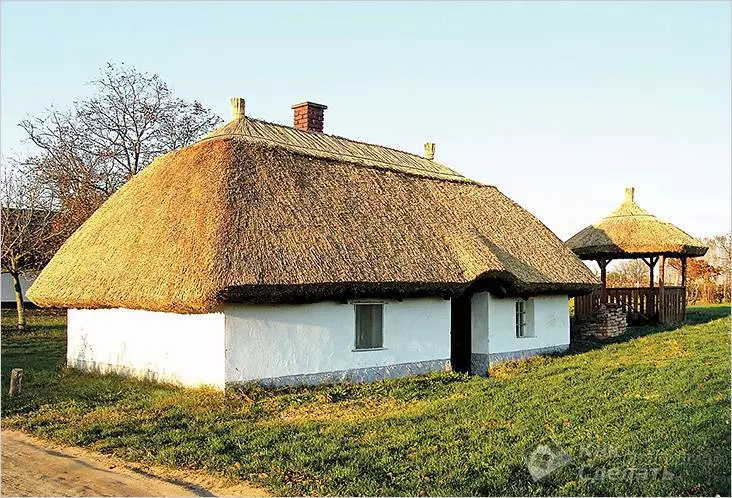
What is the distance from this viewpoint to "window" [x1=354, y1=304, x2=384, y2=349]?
584 inches

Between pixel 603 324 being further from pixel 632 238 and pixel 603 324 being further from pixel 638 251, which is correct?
pixel 632 238

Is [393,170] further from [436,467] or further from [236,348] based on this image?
[436,467]

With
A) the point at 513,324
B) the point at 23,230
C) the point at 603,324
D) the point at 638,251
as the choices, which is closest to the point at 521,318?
the point at 513,324

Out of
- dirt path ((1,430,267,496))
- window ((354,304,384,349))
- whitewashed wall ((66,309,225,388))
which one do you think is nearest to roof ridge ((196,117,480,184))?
window ((354,304,384,349))

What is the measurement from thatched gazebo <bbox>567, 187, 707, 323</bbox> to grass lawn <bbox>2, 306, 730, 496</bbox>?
9.41m

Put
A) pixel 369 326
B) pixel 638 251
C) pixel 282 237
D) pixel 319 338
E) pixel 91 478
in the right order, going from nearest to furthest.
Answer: pixel 91 478 < pixel 282 237 < pixel 319 338 < pixel 369 326 < pixel 638 251

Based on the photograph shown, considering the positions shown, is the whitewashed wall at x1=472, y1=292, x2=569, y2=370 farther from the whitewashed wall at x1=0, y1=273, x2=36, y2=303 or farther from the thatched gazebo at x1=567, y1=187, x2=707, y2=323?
the whitewashed wall at x1=0, y1=273, x2=36, y2=303

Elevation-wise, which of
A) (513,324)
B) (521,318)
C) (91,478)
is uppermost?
(521,318)

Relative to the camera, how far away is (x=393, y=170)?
754 inches

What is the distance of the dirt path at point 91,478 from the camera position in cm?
776

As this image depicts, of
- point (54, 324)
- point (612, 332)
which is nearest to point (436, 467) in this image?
point (612, 332)

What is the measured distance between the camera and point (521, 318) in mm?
18844

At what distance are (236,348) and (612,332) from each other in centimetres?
1457

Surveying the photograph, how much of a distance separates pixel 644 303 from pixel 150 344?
1880 cm
